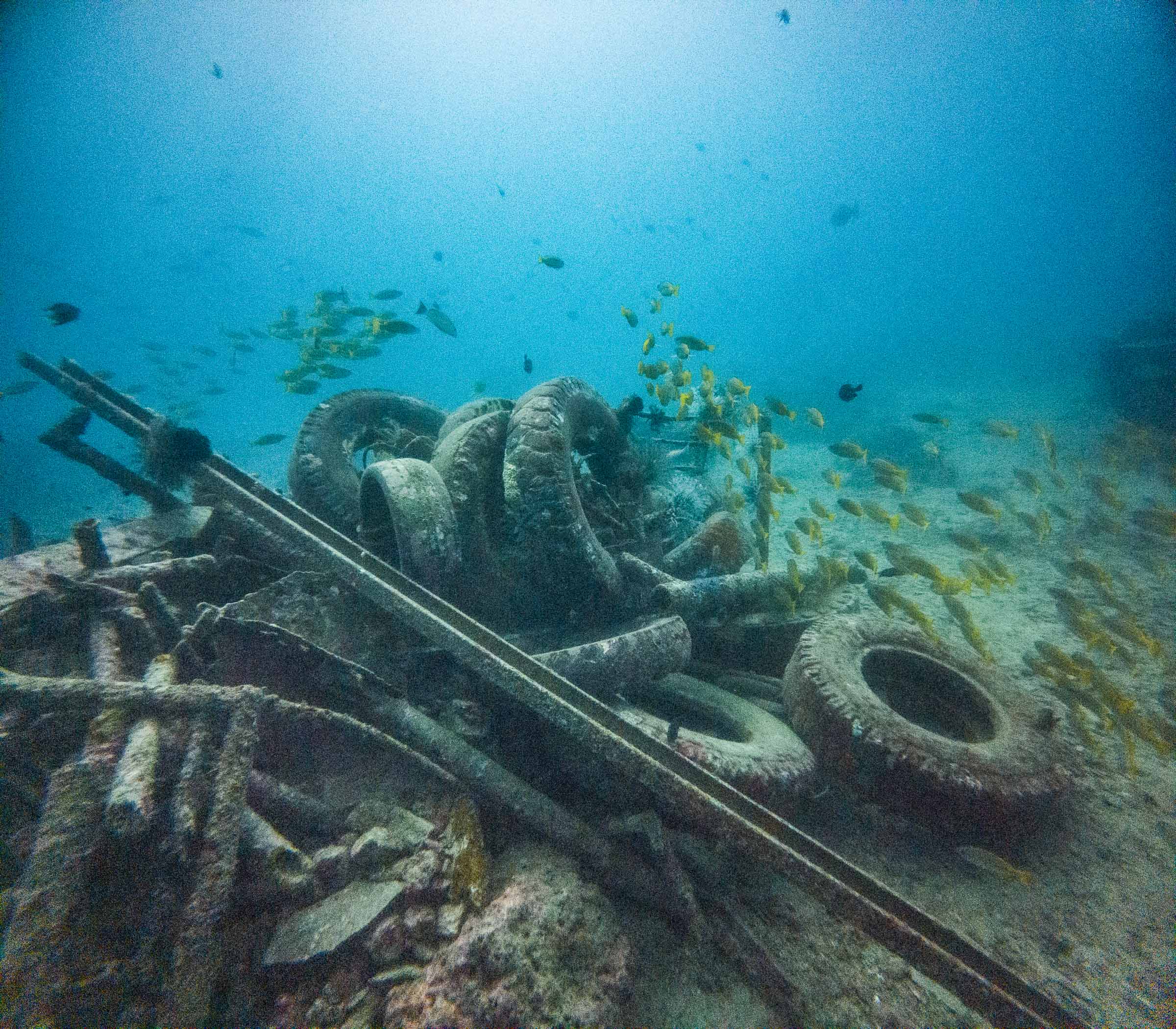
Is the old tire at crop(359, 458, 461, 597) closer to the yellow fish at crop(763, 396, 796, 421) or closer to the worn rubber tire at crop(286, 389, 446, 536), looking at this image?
the worn rubber tire at crop(286, 389, 446, 536)

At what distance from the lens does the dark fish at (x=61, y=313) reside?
8383 millimetres

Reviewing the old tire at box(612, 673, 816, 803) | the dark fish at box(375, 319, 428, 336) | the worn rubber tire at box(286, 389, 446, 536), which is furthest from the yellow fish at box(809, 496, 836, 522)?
the dark fish at box(375, 319, 428, 336)

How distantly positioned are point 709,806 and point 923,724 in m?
3.55

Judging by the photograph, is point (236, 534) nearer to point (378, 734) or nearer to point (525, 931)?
point (378, 734)

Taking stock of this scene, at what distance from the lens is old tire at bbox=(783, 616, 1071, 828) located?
3.20 metres

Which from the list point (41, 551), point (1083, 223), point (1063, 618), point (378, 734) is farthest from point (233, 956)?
point (1083, 223)

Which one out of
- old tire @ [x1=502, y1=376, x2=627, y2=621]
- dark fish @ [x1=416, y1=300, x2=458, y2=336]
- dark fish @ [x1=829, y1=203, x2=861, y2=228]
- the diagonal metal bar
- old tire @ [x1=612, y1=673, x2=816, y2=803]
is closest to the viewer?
the diagonal metal bar

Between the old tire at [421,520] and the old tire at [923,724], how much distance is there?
119 inches

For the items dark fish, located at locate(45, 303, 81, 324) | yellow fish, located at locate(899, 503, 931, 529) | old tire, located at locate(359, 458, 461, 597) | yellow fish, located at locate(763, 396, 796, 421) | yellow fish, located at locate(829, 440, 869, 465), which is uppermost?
yellow fish, located at locate(763, 396, 796, 421)

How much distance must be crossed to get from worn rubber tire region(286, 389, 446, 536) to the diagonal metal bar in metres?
2.17

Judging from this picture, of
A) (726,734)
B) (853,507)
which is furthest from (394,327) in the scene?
(726,734)

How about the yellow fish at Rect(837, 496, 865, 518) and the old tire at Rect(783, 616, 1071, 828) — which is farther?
the yellow fish at Rect(837, 496, 865, 518)

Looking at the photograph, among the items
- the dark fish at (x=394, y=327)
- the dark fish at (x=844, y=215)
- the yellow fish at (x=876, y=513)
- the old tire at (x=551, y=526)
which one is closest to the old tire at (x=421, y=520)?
the old tire at (x=551, y=526)

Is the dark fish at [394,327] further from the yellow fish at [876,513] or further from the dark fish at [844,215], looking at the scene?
the dark fish at [844,215]
